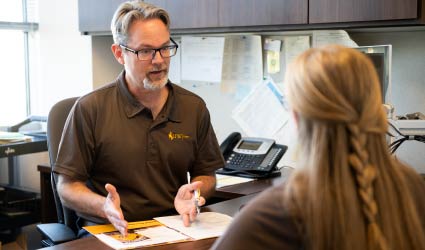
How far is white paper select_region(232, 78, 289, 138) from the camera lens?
302 centimetres

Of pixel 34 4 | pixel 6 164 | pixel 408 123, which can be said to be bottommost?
pixel 6 164

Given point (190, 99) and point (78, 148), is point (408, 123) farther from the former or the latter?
point (78, 148)

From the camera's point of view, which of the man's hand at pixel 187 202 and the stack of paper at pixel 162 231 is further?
the man's hand at pixel 187 202

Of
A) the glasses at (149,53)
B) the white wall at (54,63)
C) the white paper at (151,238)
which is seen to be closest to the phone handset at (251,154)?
the glasses at (149,53)

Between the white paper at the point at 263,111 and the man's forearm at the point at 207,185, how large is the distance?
0.81m

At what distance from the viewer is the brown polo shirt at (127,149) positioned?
2139 millimetres

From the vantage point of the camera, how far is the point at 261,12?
2.56 metres

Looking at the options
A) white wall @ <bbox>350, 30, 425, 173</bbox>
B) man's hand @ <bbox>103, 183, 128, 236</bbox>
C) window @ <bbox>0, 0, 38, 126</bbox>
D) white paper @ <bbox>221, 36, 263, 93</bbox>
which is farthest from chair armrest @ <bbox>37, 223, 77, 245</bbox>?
window @ <bbox>0, 0, 38, 126</bbox>

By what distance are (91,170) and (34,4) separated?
6.37ft

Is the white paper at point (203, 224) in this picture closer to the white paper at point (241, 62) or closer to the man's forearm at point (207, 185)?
the man's forearm at point (207, 185)

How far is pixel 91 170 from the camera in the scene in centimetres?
219

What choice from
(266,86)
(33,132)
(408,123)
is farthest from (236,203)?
(33,132)

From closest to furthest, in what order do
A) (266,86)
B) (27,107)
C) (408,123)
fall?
(408,123) < (266,86) < (27,107)

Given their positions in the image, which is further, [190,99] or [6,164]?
[6,164]
